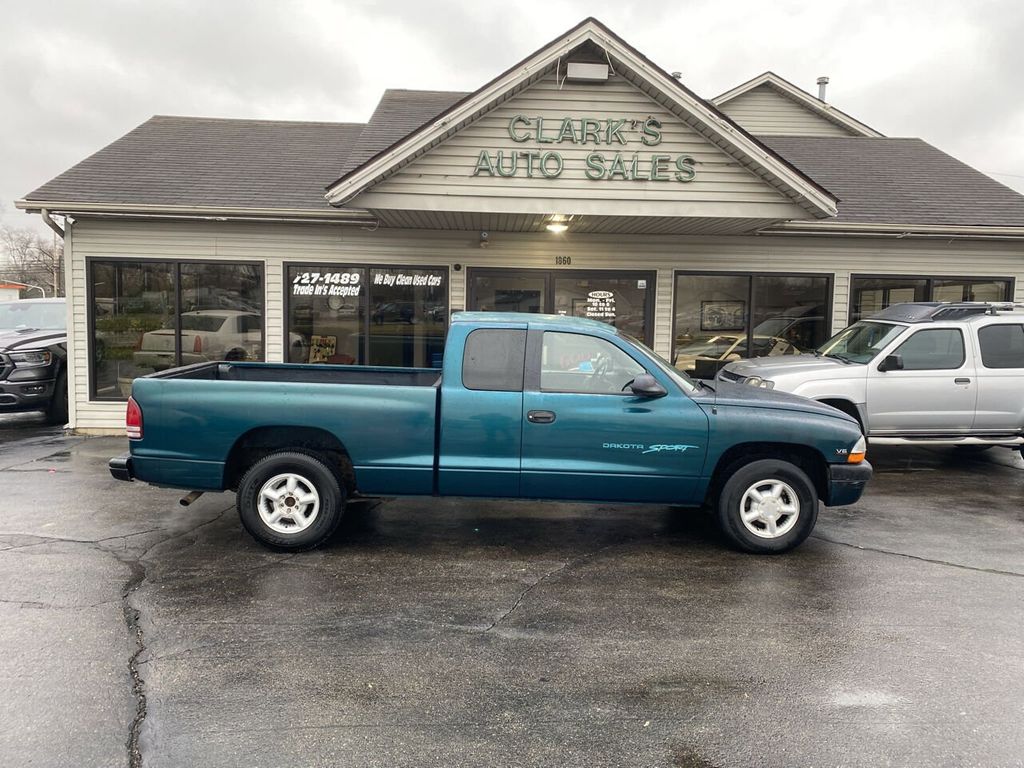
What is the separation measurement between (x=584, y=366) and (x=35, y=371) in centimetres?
967

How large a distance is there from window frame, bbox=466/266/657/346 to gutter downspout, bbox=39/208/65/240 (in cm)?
580

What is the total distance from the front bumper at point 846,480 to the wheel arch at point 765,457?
0.32ft

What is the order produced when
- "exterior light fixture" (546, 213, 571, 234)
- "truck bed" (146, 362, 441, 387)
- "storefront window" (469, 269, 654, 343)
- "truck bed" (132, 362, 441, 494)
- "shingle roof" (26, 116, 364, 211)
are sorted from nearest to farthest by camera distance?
"truck bed" (132, 362, 441, 494), "truck bed" (146, 362, 441, 387), "exterior light fixture" (546, 213, 571, 234), "shingle roof" (26, 116, 364, 211), "storefront window" (469, 269, 654, 343)

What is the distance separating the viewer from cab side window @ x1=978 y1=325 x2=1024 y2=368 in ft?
29.0

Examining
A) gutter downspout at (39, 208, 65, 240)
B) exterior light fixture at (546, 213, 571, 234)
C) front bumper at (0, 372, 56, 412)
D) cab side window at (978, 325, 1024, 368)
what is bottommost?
front bumper at (0, 372, 56, 412)

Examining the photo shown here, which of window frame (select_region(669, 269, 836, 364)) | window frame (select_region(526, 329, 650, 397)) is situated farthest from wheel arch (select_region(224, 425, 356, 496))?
window frame (select_region(669, 269, 836, 364))

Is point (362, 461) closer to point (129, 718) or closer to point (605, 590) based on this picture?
point (605, 590)

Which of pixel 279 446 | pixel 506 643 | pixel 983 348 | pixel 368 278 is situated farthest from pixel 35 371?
pixel 983 348

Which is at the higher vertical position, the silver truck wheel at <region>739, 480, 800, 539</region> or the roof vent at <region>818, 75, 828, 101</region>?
the roof vent at <region>818, 75, 828, 101</region>

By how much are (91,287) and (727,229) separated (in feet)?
30.4

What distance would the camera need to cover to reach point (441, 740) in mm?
3207

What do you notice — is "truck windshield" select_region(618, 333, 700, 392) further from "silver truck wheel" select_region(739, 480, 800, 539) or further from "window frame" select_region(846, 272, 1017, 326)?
"window frame" select_region(846, 272, 1017, 326)

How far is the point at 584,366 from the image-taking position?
5.73 metres

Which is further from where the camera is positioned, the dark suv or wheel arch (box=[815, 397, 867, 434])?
the dark suv
